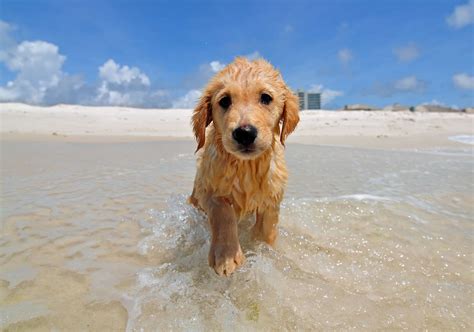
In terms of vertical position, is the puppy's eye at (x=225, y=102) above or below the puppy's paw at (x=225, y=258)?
above

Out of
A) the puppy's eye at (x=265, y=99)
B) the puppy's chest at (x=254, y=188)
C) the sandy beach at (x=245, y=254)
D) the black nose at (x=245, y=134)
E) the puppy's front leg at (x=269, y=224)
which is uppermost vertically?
the puppy's eye at (x=265, y=99)

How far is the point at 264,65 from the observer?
3.28 m

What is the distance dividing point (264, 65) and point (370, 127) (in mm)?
14703

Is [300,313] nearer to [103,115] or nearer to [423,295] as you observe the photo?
[423,295]

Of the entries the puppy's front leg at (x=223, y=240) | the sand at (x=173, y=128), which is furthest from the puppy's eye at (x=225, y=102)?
the sand at (x=173, y=128)

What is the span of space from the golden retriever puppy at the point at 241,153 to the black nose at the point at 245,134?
6 centimetres

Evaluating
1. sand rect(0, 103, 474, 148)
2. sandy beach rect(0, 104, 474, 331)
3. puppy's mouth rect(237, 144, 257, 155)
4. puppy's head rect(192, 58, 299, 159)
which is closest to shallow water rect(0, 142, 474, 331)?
sandy beach rect(0, 104, 474, 331)

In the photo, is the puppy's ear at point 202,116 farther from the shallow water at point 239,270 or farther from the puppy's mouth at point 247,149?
the shallow water at point 239,270

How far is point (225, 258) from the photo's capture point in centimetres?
249

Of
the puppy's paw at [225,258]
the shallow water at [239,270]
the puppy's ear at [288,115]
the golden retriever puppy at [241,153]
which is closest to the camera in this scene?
the shallow water at [239,270]

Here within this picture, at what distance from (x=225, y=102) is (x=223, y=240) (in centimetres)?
117

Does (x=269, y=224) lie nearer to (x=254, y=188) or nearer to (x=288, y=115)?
(x=254, y=188)

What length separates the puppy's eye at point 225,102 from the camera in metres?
2.91

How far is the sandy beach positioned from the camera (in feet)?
6.63
